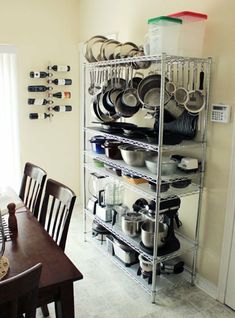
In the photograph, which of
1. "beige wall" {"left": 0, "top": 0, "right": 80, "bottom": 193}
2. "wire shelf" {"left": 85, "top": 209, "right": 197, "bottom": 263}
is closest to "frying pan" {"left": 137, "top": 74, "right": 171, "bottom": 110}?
"wire shelf" {"left": 85, "top": 209, "right": 197, "bottom": 263}

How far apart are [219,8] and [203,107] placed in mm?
672

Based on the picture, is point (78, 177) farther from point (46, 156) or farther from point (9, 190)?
point (9, 190)

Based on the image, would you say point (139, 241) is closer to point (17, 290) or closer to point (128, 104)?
point (128, 104)

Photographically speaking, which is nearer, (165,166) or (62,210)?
(62,210)

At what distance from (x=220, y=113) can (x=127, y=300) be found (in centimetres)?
154

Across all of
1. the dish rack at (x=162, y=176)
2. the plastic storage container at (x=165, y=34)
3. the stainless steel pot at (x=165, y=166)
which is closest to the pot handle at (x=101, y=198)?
the dish rack at (x=162, y=176)

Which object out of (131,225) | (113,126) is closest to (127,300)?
(131,225)

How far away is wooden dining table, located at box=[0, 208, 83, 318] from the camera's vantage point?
56.8 inches

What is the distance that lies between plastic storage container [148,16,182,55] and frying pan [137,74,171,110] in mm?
204

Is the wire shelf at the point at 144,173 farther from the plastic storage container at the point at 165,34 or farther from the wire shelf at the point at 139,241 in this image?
the plastic storage container at the point at 165,34

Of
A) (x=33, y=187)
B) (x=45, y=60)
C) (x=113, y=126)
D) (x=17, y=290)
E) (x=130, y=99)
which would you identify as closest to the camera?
(x=17, y=290)

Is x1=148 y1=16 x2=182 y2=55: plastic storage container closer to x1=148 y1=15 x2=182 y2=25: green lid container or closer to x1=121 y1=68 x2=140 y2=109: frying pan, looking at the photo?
x1=148 y1=15 x2=182 y2=25: green lid container

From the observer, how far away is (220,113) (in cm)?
224

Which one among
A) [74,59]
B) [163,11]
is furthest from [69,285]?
[74,59]
